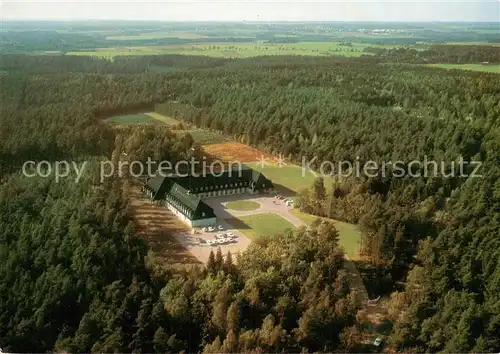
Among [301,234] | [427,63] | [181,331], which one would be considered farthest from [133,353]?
[427,63]

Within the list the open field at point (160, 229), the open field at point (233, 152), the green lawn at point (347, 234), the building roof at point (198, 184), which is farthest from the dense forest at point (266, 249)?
the building roof at point (198, 184)

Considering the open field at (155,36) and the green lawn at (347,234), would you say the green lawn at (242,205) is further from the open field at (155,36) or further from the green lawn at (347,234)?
the open field at (155,36)

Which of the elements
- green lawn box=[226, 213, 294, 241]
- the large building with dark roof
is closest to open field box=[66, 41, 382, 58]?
the large building with dark roof

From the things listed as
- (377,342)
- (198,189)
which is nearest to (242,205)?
(198,189)

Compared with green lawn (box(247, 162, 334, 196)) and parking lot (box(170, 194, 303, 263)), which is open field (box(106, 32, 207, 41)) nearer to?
green lawn (box(247, 162, 334, 196))

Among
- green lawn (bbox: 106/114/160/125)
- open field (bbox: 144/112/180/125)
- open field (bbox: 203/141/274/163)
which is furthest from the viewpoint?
open field (bbox: 144/112/180/125)

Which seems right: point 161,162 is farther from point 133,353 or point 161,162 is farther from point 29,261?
point 133,353
